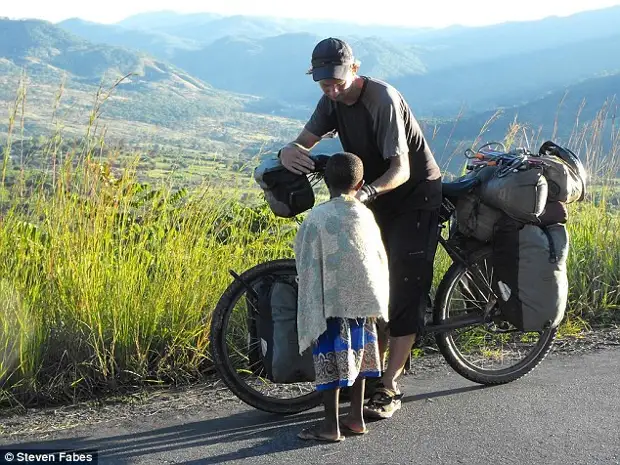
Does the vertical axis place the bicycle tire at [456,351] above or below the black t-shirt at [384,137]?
below

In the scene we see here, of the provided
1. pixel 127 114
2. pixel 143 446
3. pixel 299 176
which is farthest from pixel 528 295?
pixel 127 114

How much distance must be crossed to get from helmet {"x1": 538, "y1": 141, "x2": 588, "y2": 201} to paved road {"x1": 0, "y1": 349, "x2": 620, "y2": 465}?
1188 millimetres

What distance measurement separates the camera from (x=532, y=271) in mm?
4414

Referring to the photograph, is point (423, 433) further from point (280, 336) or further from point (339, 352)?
point (280, 336)

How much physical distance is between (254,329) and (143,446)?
0.84m

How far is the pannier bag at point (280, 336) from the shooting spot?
3.97m

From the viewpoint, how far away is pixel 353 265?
3.64m

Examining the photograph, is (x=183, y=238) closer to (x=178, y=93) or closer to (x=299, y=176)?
(x=299, y=176)

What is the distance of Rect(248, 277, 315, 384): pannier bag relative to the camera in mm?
3969

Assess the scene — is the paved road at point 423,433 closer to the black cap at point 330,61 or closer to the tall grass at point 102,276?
the tall grass at point 102,276

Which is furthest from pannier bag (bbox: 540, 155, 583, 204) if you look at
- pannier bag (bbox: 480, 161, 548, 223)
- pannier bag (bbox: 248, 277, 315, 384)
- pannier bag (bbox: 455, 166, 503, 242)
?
pannier bag (bbox: 248, 277, 315, 384)

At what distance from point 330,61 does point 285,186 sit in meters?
→ 0.71

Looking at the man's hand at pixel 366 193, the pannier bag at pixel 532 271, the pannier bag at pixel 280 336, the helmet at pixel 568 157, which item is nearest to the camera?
the man's hand at pixel 366 193

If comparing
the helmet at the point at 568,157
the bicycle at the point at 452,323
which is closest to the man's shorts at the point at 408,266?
the bicycle at the point at 452,323
